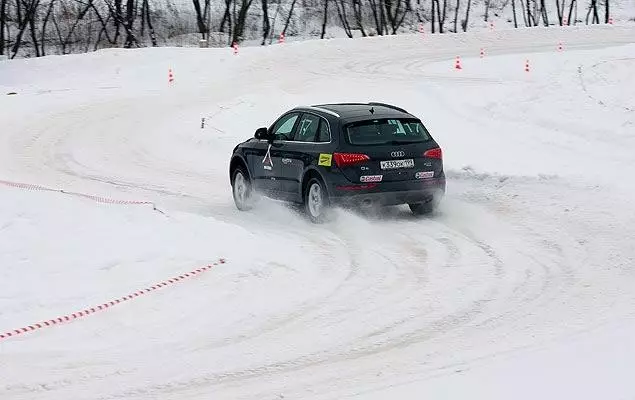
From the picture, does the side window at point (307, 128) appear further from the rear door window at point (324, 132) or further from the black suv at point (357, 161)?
the rear door window at point (324, 132)

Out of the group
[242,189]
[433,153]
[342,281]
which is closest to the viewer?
[342,281]

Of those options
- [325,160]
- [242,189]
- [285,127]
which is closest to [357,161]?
[325,160]

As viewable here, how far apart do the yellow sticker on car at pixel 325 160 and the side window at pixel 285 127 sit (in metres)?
1.20

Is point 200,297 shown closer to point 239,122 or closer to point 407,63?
point 239,122

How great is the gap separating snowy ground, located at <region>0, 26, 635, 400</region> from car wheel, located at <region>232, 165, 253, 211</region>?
548 millimetres

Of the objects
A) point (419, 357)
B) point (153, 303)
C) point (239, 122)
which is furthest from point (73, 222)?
point (239, 122)

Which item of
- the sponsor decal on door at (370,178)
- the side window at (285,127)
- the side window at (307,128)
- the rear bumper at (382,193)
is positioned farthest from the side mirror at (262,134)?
the sponsor decal on door at (370,178)

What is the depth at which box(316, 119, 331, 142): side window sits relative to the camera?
1230cm

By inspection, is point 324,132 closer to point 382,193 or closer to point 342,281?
point 382,193

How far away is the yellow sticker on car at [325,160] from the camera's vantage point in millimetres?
11992

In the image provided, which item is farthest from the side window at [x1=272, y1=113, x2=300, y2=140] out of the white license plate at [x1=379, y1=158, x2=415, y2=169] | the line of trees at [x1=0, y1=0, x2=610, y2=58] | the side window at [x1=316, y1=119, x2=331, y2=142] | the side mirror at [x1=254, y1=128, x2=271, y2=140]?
the line of trees at [x1=0, y1=0, x2=610, y2=58]

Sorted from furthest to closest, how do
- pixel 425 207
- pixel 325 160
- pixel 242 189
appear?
pixel 242 189 → pixel 425 207 → pixel 325 160

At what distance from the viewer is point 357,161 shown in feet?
38.9

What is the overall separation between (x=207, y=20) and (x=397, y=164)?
52.7 meters
